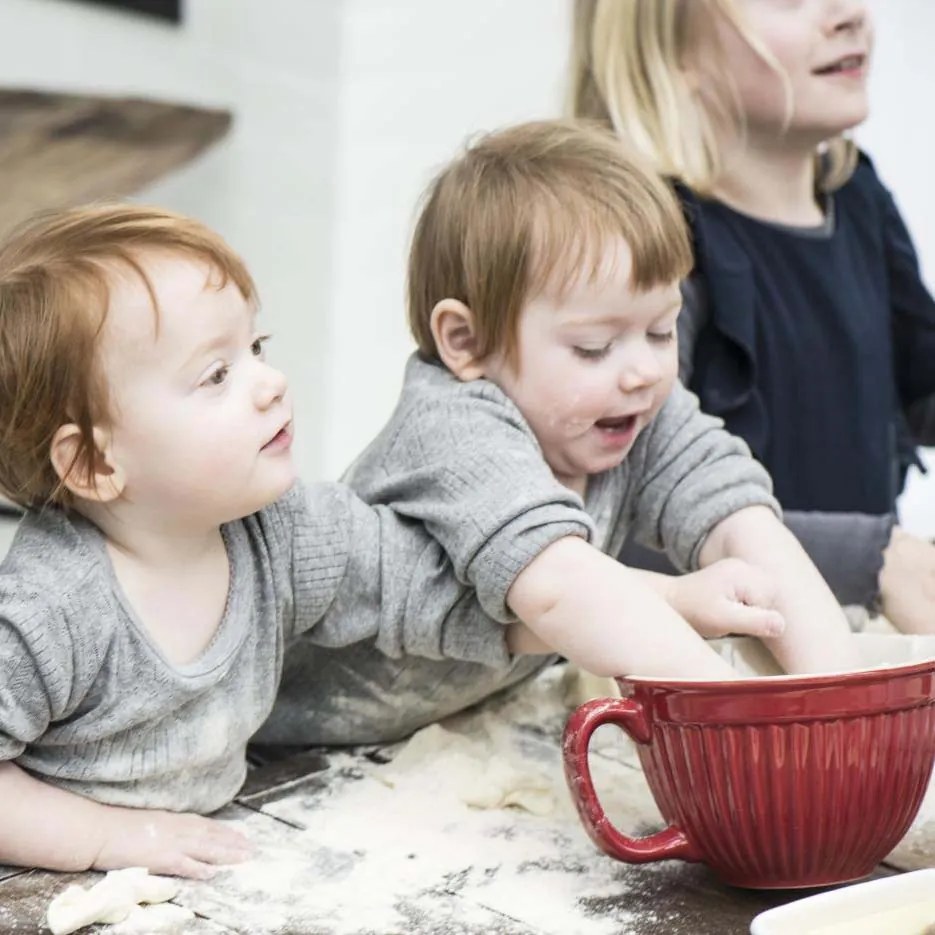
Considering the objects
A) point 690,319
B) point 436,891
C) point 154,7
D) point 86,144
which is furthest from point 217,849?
point 154,7

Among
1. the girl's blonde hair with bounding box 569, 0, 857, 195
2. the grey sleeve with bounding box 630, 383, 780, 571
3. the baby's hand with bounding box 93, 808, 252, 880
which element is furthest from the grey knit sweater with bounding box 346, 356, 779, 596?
the girl's blonde hair with bounding box 569, 0, 857, 195

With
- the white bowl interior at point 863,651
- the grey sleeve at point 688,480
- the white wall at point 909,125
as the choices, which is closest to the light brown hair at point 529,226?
the grey sleeve at point 688,480

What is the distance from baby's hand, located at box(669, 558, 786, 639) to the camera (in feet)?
2.94

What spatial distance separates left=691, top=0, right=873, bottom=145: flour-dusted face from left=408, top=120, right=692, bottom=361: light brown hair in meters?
0.40

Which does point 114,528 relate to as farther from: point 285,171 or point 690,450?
point 285,171

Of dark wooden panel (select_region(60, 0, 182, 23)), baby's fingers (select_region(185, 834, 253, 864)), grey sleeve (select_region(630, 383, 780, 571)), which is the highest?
dark wooden panel (select_region(60, 0, 182, 23))

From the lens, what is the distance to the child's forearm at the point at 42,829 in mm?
772

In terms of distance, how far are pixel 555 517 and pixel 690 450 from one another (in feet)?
0.77

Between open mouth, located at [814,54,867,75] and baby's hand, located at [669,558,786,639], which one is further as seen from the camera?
open mouth, located at [814,54,867,75]

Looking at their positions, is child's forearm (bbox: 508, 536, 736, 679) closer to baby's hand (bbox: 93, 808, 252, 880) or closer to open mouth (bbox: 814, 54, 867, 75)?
baby's hand (bbox: 93, 808, 252, 880)

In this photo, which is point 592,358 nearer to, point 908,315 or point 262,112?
point 908,315

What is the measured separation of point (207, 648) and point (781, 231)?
0.86 metres

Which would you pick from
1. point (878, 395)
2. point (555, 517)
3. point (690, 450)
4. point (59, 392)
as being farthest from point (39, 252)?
point (878, 395)

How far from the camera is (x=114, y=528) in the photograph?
816mm
